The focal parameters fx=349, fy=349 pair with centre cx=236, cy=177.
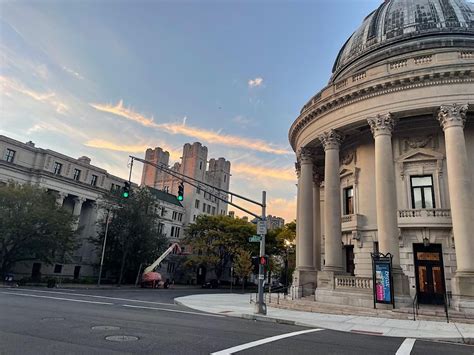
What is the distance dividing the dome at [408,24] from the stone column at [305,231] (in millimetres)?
11186

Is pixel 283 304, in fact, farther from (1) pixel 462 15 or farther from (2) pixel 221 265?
(2) pixel 221 265

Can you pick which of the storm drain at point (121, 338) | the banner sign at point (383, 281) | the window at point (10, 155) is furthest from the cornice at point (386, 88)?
the window at point (10, 155)

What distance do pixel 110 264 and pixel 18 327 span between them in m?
41.9

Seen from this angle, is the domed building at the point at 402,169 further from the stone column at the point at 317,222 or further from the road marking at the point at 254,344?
the road marking at the point at 254,344

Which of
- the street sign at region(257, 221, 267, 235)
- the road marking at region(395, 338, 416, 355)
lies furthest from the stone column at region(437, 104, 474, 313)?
the street sign at region(257, 221, 267, 235)

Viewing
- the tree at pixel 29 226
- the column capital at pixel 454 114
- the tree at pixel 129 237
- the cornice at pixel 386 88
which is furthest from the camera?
the tree at pixel 129 237

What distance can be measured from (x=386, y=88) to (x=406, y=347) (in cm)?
1785

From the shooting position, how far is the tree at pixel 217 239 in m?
58.0

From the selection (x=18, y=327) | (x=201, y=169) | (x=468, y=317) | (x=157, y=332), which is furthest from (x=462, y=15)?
(x=201, y=169)

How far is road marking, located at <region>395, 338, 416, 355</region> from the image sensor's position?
9386mm

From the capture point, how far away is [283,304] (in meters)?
22.0

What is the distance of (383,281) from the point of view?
61.8ft

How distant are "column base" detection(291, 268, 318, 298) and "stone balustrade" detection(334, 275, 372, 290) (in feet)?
14.0

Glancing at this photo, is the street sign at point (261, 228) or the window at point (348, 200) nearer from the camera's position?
the street sign at point (261, 228)
